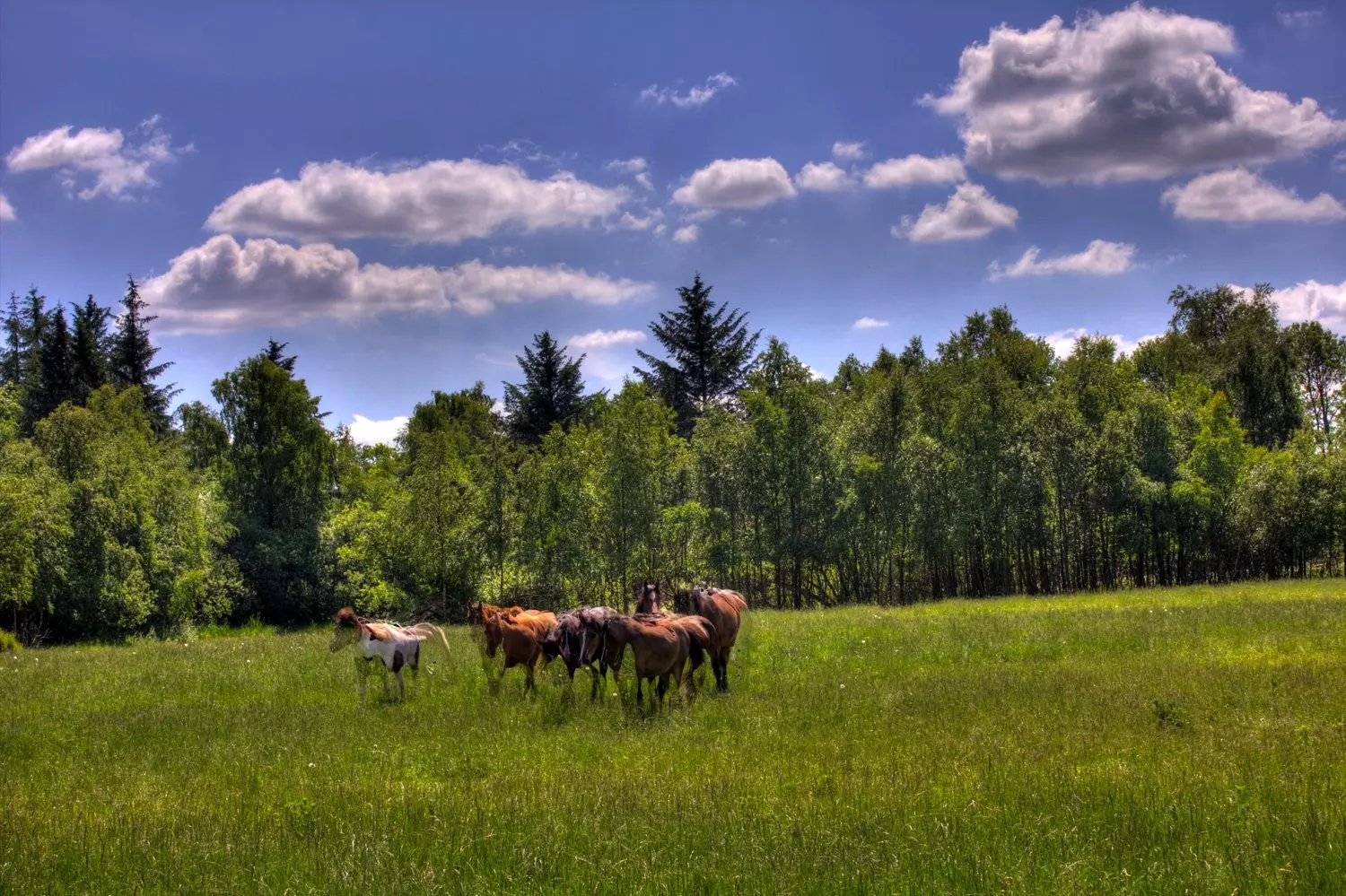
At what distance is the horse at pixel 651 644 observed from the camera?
15492mm

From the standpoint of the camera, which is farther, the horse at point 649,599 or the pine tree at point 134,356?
the pine tree at point 134,356

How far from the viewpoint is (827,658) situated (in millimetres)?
21547

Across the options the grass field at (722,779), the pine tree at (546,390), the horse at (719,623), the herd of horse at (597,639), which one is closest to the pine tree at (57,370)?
the pine tree at (546,390)

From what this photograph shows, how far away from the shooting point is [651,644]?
1549 centimetres

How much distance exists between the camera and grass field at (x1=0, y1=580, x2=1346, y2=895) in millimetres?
8008

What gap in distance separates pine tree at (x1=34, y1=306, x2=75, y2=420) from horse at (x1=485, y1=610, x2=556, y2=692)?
63.3 metres

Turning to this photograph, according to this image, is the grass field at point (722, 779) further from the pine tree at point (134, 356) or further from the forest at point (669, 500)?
the pine tree at point (134, 356)

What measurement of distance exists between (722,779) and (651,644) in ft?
15.1

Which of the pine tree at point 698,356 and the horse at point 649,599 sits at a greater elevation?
the pine tree at point 698,356

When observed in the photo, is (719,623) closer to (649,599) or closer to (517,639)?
(649,599)

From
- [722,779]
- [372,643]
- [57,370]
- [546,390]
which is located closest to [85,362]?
[57,370]

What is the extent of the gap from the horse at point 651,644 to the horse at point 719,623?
5.63 feet

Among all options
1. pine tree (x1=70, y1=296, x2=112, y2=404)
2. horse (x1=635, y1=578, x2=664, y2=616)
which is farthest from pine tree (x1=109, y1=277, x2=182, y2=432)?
horse (x1=635, y1=578, x2=664, y2=616)

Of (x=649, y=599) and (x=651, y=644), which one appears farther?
(x=649, y=599)
